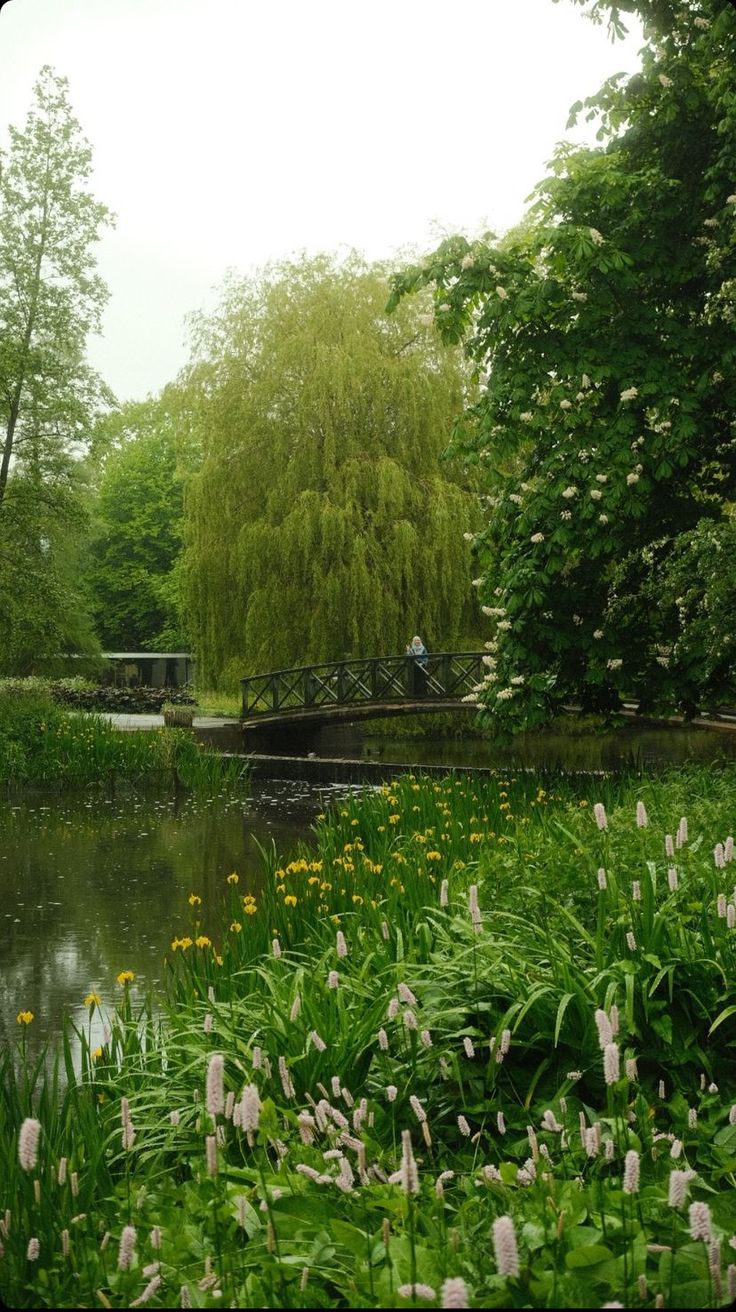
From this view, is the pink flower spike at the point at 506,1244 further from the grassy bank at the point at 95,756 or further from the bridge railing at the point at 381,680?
the bridge railing at the point at 381,680

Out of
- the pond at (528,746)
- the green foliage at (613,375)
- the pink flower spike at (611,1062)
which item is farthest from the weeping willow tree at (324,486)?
the pink flower spike at (611,1062)

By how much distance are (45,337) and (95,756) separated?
8326 millimetres

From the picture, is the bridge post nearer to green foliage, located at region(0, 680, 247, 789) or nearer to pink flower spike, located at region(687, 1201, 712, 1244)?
green foliage, located at region(0, 680, 247, 789)

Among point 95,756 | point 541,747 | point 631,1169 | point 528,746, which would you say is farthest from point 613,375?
point 528,746

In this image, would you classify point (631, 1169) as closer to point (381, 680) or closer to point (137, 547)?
point (381, 680)

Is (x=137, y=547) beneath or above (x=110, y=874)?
above

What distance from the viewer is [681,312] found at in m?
11.1

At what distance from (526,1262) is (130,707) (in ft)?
98.4

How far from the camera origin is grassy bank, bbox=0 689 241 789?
17.1 meters

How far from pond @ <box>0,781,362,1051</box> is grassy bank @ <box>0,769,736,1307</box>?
2.23 metres

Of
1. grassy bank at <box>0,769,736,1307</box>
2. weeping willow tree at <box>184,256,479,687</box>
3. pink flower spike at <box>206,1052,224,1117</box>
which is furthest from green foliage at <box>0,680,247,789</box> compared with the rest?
pink flower spike at <box>206,1052,224,1117</box>

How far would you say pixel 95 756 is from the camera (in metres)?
17.2

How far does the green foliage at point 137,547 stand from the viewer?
47219 mm

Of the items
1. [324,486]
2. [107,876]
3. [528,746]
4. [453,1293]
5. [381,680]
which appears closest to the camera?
[453,1293]
